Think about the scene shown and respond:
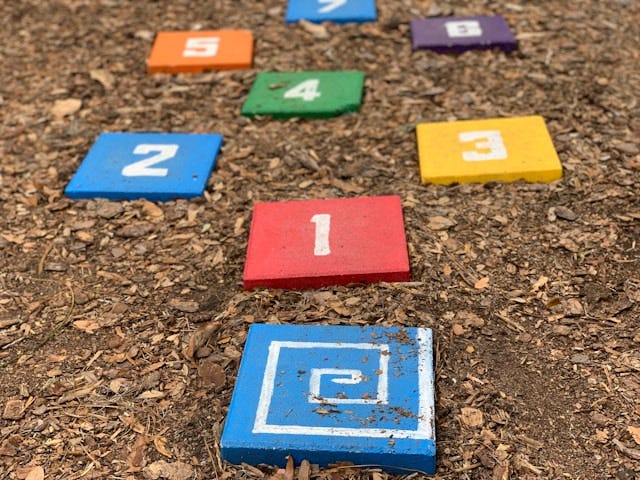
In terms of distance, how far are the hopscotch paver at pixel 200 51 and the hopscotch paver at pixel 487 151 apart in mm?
1268

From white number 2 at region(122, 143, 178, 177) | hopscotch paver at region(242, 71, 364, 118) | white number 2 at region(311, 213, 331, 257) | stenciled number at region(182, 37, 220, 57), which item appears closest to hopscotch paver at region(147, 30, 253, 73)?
stenciled number at region(182, 37, 220, 57)

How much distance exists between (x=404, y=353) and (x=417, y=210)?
2.88ft

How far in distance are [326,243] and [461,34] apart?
2.00m

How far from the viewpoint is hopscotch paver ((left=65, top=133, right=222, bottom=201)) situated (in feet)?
11.2

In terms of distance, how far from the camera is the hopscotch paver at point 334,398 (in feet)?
7.32

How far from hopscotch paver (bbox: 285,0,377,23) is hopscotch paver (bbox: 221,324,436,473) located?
264cm

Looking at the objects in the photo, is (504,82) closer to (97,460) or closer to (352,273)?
(352,273)

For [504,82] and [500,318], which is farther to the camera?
[504,82]

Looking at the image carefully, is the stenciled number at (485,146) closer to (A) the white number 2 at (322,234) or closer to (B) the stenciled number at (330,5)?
(A) the white number 2 at (322,234)

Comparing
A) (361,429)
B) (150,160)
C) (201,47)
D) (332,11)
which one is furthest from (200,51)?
(361,429)

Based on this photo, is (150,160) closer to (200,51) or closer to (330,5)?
(200,51)

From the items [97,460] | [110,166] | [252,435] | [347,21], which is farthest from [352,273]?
[347,21]

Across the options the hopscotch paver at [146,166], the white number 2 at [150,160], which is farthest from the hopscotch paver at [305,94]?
the white number 2 at [150,160]

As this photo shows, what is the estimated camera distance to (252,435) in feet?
7.44
